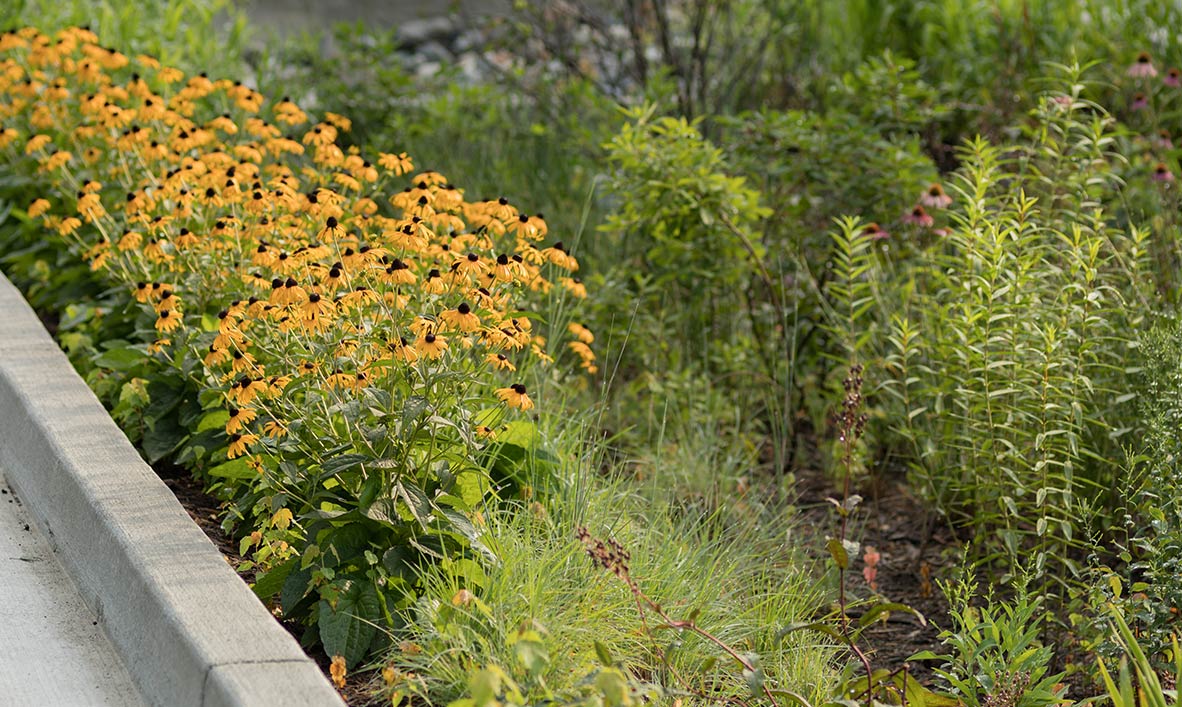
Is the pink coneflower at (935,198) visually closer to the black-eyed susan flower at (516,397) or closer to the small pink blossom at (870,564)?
the small pink blossom at (870,564)

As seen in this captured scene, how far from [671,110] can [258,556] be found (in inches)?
171

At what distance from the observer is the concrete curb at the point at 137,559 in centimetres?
266

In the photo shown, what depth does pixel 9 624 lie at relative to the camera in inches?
121

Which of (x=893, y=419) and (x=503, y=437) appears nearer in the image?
(x=503, y=437)

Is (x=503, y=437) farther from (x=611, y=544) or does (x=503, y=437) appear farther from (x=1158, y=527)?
(x=1158, y=527)

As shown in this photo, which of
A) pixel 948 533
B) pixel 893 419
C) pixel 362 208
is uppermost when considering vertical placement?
pixel 362 208

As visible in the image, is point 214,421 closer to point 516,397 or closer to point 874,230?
point 516,397

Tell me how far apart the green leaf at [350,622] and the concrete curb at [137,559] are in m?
0.16

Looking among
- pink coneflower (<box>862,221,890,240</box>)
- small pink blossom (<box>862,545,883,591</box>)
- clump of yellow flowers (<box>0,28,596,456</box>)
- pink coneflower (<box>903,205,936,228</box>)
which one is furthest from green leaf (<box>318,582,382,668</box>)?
pink coneflower (<box>903,205,936,228</box>)

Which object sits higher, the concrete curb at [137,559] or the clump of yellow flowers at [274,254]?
the clump of yellow flowers at [274,254]

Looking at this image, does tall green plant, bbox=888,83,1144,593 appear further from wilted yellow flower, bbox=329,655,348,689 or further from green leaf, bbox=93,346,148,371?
green leaf, bbox=93,346,148,371

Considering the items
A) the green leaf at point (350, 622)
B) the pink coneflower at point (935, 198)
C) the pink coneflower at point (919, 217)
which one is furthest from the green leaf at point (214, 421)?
the pink coneflower at point (935, 198)

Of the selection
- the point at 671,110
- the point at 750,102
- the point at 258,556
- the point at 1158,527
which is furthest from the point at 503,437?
the point at 750,102

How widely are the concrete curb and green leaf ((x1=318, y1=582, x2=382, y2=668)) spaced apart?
164 millimetres
